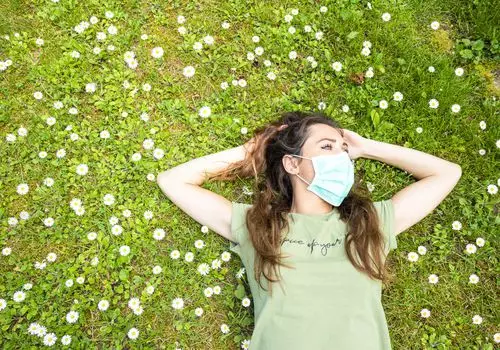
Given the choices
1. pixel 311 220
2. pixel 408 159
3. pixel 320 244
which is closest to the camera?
pixel 320 244

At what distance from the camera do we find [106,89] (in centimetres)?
490

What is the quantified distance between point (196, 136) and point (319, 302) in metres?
2.01

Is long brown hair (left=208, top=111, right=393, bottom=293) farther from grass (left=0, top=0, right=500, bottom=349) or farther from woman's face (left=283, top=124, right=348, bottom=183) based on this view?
grass (left=0, top=0, right=500, bottom=349)

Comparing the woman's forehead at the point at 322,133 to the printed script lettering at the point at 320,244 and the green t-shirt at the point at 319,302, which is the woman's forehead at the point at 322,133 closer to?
the green t-shirt at the point at 319,302

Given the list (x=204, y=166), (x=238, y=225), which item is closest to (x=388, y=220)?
(x=238, y=225)

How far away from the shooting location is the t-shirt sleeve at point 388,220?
400cm

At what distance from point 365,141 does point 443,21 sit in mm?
1755

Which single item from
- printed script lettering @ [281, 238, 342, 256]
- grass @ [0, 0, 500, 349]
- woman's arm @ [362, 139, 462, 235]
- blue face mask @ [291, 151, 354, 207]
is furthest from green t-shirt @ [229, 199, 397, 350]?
grass @ [0, 0, 500, 349]

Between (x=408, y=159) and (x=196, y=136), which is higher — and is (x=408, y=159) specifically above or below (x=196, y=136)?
above

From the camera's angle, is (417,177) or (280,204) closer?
(280,204)

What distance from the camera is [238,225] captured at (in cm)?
413

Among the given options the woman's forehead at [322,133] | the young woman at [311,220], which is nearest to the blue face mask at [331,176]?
the young woman at [311,220]

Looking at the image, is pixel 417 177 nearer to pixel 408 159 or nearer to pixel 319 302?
pixel 408 159

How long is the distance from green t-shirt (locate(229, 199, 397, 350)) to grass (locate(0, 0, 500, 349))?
2.50ft
